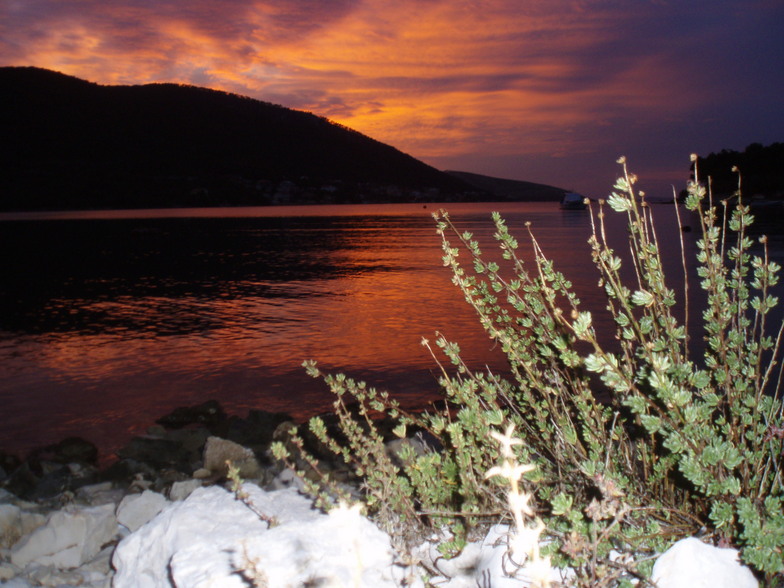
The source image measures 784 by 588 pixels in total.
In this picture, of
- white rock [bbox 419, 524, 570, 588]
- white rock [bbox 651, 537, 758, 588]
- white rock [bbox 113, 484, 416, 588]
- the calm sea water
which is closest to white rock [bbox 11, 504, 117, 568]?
white rock [bbox 113, 484, 416, 588]

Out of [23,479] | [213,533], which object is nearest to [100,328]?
[23,479]

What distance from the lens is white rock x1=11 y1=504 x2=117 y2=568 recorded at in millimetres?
4734

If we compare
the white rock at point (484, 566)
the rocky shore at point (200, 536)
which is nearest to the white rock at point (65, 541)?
the rocky shore at point (200, 536)

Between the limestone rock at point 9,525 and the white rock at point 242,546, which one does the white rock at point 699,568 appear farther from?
the limestone rock at point 9,525

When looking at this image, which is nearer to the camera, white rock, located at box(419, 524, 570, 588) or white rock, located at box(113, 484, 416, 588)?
white rock, located at box(419, 524, 570, 588)

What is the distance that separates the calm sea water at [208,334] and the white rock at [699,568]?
3849 mm

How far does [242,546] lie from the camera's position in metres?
2.84

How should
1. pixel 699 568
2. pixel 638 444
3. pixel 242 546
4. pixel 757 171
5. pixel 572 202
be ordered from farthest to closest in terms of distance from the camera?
pixel 572 202 < pixel 757 171 < pixel 638 444 < pixel 242 546 < pixel 699 568

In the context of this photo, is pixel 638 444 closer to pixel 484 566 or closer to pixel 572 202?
pixel 484 566

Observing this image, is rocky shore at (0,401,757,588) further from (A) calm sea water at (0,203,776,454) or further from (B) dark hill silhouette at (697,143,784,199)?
(B) dark hill silhouette at (697,143,784,199)

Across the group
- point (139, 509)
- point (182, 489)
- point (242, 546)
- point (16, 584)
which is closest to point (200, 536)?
point (242, 546)

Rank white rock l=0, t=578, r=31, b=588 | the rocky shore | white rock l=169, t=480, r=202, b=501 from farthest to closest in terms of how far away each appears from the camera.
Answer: white rock l=169, t=480, r=202, b=501 < white rock l=0, t=578, r=31, b=588 < the rocky shore

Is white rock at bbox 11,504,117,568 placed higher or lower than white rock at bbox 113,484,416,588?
lower

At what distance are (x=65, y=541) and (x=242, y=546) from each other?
276cm
